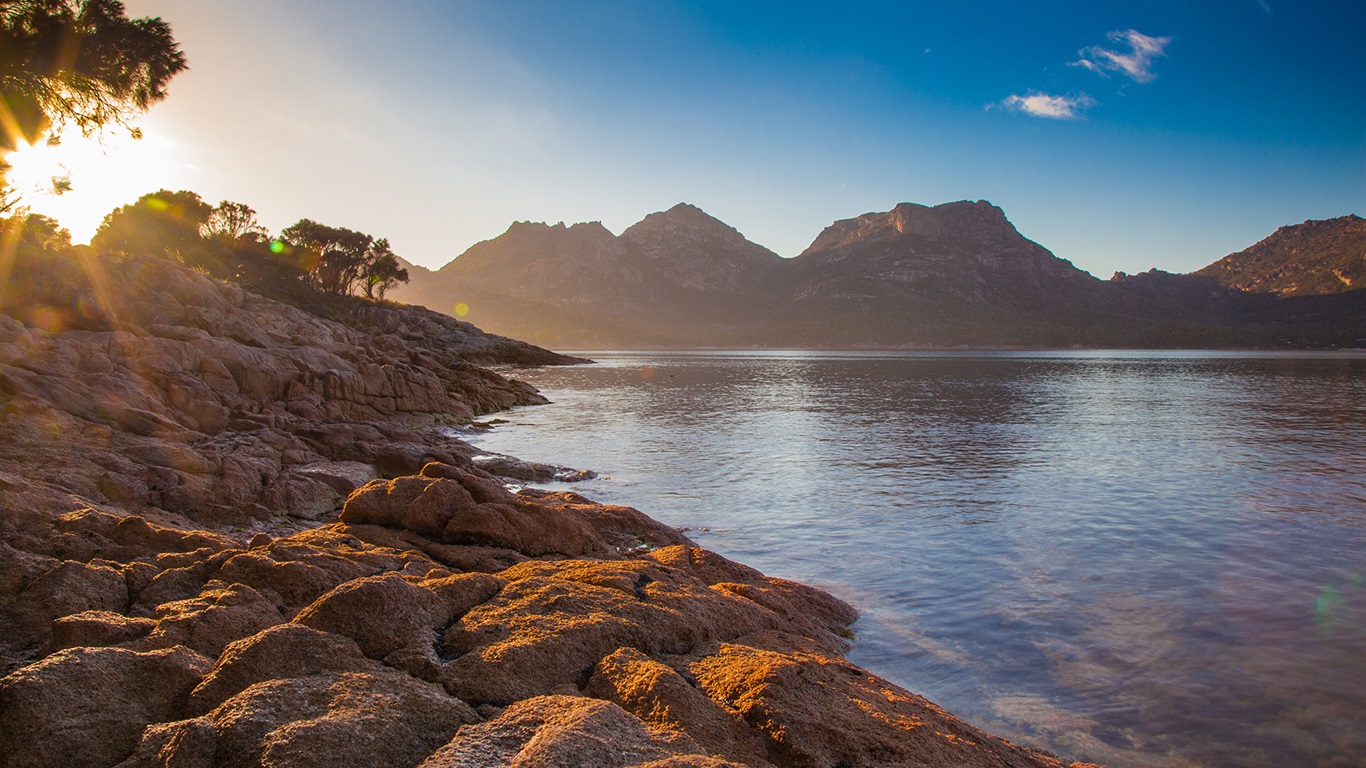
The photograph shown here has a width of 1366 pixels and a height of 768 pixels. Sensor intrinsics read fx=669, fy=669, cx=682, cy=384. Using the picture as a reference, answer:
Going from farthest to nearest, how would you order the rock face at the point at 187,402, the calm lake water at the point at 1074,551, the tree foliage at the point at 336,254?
the tree foliage at the point at 336,254 → the rock face at the point at 187,402 → the calm lake water at the point at 1074,551

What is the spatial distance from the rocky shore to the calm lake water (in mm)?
1599

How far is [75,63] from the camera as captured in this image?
20328 mm

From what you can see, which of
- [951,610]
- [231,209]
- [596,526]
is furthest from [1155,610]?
[231,209]

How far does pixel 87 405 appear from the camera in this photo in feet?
46.1

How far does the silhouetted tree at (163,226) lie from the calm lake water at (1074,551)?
136ft

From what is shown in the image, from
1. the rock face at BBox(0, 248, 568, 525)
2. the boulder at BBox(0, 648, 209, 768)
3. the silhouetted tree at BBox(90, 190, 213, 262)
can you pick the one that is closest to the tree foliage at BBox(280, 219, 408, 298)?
the silhouetted tree at BBox(90, 190, 213, 262)

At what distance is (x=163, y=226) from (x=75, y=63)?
169ft

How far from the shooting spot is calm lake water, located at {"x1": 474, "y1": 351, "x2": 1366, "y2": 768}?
25.2ft

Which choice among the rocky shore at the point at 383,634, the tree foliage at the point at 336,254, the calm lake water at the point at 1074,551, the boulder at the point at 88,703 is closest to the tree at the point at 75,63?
the rocky shore at the point at 383,634

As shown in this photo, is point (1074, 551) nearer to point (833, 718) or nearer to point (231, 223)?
point (833, 718)

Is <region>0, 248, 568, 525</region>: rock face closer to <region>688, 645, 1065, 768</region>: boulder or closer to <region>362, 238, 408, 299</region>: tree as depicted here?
<region>688, 645, 1065, 768</region>: boulder

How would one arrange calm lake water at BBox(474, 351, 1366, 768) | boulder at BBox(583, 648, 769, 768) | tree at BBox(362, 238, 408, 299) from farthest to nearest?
tree at BBox(362, 238, 408, 299)
calm lake water at BBox(474, 351, 1366, 768)
boulder at BBox(583, 648, 769, 768)

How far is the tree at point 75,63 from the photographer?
1934 cm

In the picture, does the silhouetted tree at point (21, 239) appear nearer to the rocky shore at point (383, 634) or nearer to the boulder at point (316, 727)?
the rocky shore at point (383, 634)
